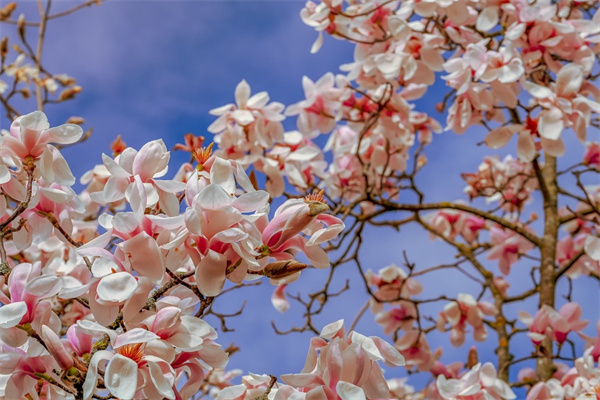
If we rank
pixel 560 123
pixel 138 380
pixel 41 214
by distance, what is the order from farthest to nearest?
pixel 560 123 < pixel 41 214 < pixel 138 380

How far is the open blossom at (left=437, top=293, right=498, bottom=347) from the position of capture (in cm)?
248

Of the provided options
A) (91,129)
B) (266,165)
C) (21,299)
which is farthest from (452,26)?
(21,299)

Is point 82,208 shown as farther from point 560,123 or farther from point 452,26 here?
point 452,26

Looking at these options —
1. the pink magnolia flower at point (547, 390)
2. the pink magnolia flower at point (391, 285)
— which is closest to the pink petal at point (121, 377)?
the pink magnolia flower at point (547, 390)

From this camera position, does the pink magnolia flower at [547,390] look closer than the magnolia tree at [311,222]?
No

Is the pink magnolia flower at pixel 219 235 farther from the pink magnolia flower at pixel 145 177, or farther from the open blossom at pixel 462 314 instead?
the open blossom at pixel 462 314

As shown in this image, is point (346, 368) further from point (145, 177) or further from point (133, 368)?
point (145, 177)

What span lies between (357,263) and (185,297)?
1.38m

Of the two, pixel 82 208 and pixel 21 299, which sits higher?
pixel 82 208

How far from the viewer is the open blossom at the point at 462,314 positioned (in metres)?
2.48

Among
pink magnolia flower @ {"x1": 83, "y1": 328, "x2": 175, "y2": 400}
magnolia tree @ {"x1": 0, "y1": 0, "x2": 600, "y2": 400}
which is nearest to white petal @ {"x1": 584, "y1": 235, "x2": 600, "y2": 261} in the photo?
magnolia tree @ {"x1": 0, "y1": 0, "x2": 600, "y2": 400}

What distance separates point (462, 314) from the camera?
2.51 m

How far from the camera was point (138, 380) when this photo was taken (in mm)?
878

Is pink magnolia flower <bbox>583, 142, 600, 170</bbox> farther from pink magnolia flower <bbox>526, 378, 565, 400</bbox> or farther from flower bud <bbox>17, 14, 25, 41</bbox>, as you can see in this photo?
flower bud <bbox>17, 14, 25, 41</bbox>
